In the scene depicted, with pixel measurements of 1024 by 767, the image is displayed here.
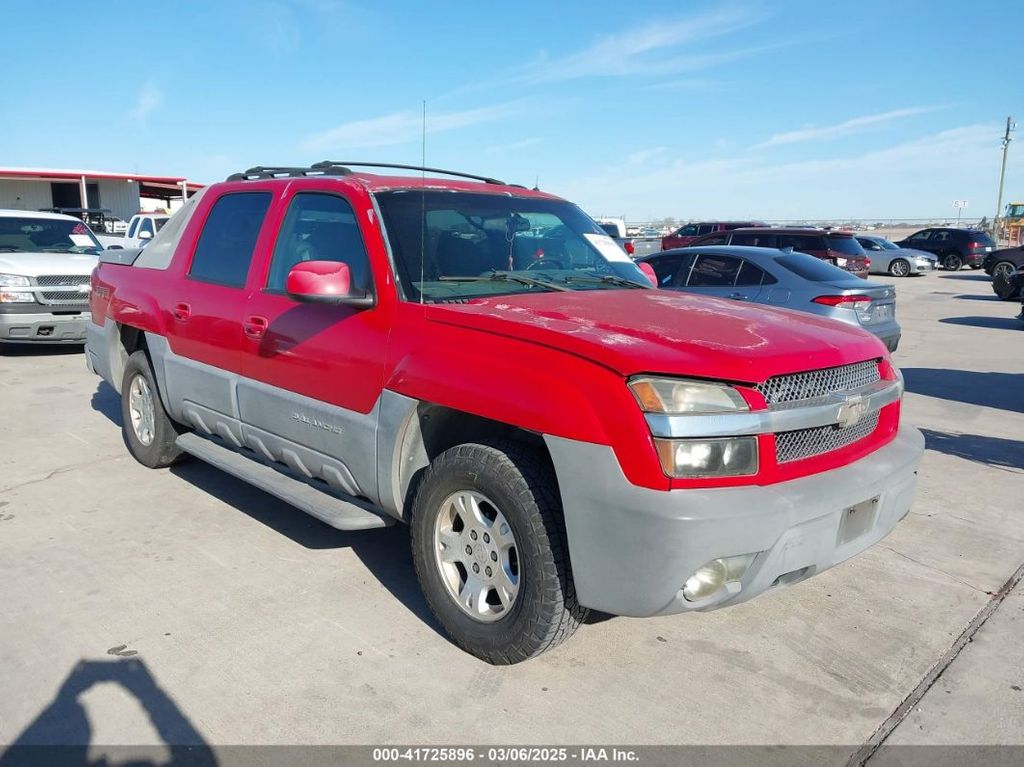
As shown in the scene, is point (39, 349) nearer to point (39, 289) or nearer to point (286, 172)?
point (39, 289)

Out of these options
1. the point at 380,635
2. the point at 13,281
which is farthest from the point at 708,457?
the point at 13,281

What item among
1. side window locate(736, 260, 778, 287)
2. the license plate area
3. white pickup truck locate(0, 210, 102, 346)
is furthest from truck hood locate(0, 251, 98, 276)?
the license plate area

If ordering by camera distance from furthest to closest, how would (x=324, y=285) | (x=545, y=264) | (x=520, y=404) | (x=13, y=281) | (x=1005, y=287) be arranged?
(x=1005, y=287) < (x=13, y=281) < (x=545, y=264) < (x=324, y=285) < (x=520, y=404)

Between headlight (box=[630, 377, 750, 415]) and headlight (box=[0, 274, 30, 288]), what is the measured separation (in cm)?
949

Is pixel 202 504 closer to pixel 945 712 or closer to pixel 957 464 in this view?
pixel 945 712

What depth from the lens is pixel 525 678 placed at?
3201 mm

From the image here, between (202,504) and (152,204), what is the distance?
124 feet

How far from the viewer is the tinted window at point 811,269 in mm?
9047

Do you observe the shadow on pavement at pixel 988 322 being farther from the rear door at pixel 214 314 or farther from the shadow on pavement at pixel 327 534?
the rear door at pixel 214 314

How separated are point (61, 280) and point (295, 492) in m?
7.78

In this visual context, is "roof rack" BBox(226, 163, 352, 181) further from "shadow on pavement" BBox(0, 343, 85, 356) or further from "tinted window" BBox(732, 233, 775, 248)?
"tinted window" BBox(732, 233, 775, 248)

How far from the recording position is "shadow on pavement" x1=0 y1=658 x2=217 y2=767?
2707mm

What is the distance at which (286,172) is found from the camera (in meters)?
4.77

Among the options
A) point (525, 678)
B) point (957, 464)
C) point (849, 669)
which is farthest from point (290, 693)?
point (957, 464)
